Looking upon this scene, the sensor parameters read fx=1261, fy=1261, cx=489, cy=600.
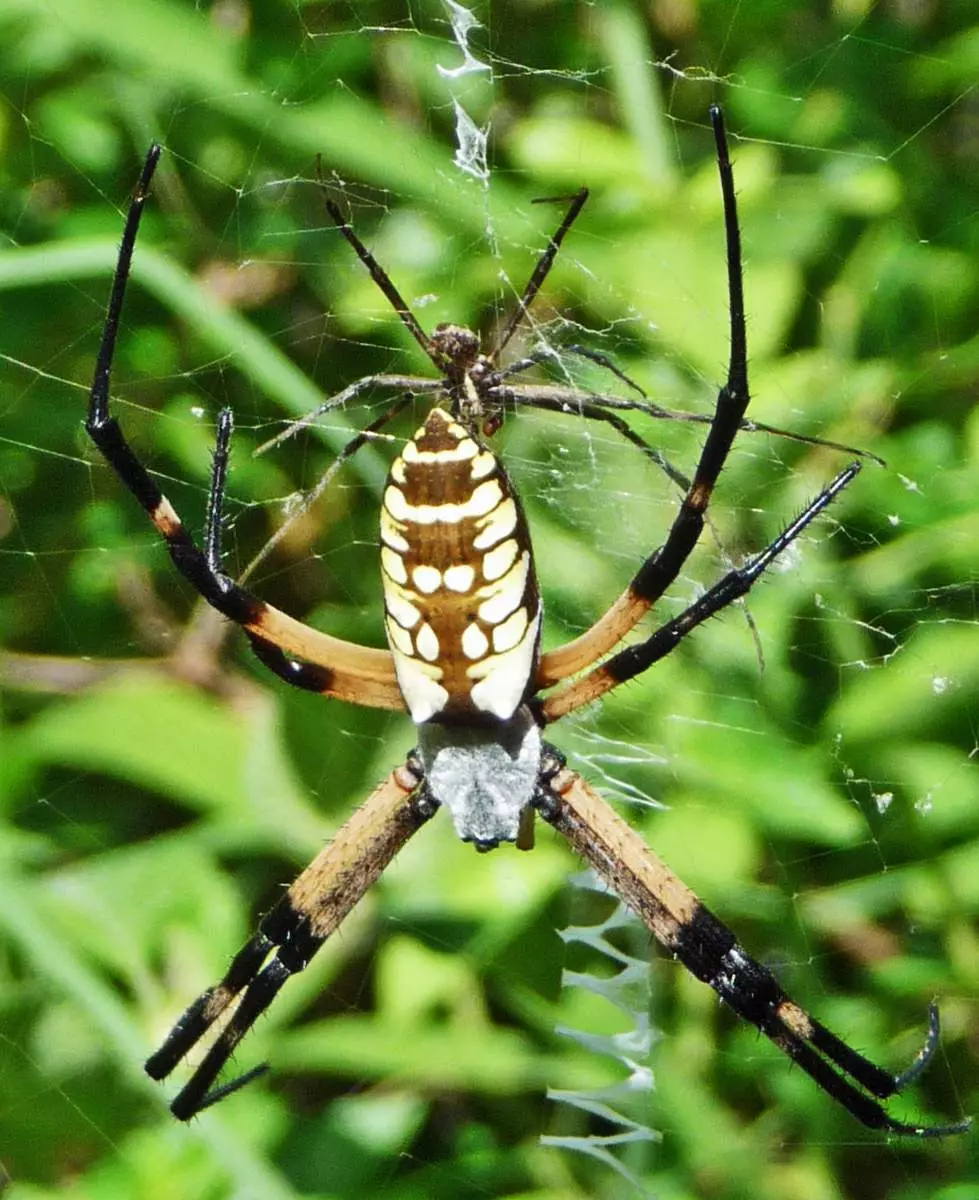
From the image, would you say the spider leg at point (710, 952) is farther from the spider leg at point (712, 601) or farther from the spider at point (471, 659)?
the spider leg at point (712, 601)

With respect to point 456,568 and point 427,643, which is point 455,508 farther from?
point 427,643

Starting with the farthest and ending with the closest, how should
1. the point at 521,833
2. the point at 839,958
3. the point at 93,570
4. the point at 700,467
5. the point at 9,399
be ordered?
the point at 93,570 → the point at 9,399 → the point at 839,958 → the point at 521,833 → the point at 700,467

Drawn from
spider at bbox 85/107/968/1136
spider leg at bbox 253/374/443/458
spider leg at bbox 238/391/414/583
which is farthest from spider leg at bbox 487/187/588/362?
spider leg at bbox 238/391/414/583

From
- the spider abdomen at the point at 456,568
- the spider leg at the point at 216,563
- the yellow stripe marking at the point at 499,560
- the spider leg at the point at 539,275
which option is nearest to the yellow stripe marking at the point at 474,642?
the spider abdomen at the point at 456,568

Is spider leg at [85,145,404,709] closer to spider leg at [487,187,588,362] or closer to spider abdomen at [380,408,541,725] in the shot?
spider abdomen at [380,408,541,725]

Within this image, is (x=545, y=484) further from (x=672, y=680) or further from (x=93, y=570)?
(x=93, y=570)

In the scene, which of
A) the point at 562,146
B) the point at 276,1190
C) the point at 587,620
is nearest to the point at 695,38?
the point at 562,146

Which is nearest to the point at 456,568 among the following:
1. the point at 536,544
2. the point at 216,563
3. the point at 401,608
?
the point at 401,608
